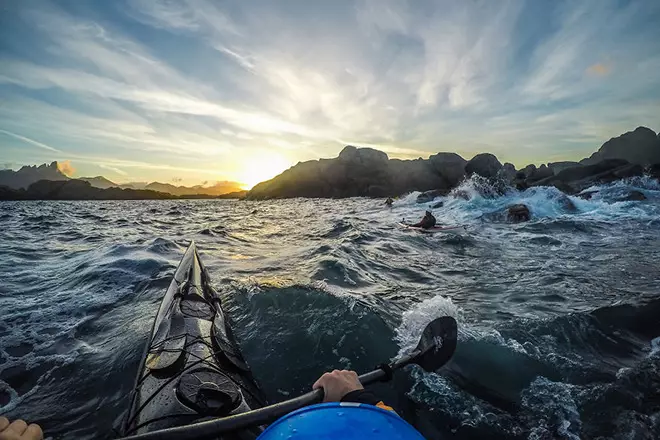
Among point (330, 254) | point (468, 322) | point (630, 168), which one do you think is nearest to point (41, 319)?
point (330, 254)

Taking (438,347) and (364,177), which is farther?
(364,177)

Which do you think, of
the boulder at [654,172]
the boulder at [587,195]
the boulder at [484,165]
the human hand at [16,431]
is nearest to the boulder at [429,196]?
the boulder at [587,195]

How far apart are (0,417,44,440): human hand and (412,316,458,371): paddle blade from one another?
9.78ft

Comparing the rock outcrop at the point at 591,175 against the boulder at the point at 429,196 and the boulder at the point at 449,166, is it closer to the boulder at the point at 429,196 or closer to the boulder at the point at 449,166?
the boulder at the point at 429,196

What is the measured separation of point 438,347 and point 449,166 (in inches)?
3110

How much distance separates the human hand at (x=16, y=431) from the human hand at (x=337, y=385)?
144 cm

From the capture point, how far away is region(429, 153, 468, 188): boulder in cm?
7419

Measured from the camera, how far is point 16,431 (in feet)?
4.95

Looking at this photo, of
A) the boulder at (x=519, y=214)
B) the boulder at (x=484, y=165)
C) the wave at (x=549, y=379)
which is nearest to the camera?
the wave at (x=549, y=379)

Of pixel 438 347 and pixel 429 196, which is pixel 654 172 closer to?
pixel 429 196

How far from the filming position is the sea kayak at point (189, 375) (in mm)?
2422

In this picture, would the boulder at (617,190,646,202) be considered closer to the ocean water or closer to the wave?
the ocean water

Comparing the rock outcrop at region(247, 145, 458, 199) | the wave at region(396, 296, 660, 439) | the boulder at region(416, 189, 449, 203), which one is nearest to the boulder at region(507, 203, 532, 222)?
the wave at region(396, 296, 660, 439)

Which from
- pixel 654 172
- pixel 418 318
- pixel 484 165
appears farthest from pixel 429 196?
pixel 418 318
